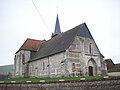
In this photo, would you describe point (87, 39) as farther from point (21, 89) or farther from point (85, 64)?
point (21, 89)

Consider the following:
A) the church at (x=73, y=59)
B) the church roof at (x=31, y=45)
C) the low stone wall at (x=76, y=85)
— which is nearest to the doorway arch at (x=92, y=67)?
the church at (x=73, y=59)

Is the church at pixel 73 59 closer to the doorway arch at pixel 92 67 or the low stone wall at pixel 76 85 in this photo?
the doorway arch at pixel 92 67

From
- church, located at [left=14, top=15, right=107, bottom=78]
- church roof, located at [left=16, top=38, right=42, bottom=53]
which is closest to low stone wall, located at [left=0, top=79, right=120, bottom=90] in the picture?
church, located at [left=14, top=15, right=107, bottom=78]

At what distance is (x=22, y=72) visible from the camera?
3859 centimetres

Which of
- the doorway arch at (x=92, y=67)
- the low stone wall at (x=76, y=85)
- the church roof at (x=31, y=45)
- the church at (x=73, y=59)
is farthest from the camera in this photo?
the church roof at (x=31, y=45)

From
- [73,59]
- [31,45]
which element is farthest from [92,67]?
[31,45]

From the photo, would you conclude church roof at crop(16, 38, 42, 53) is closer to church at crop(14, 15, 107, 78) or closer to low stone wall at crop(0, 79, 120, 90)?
church at crop(14, 15, 107, 78)

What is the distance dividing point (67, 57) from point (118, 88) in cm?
1358

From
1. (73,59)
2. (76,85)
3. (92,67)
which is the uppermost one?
(73,59)

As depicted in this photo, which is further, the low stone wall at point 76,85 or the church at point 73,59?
the church at point 73,59

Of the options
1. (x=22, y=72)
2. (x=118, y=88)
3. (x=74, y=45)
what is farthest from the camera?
(x=22, y=72)

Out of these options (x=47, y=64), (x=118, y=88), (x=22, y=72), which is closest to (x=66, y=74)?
(x=47, y=64)

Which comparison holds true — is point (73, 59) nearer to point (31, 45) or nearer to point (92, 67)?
point (92, 67)

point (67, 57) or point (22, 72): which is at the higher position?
point (67, 57)
